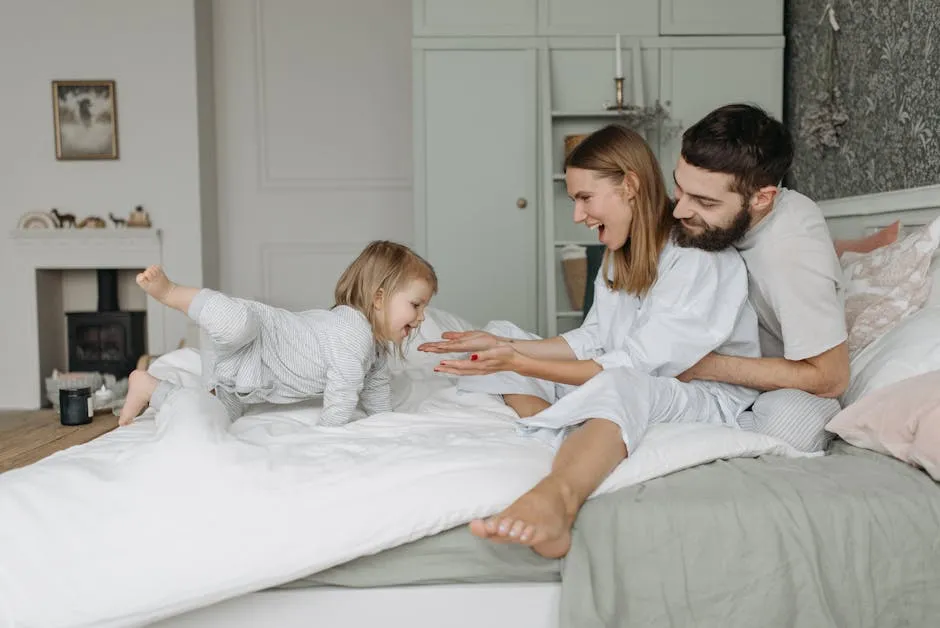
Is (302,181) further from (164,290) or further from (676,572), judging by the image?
(676,572)

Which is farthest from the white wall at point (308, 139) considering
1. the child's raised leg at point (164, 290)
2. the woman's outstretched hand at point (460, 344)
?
the child's raised leg at point (164, 290)

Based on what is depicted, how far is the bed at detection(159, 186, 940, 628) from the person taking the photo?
4.74 feet

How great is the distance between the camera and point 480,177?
163 inches

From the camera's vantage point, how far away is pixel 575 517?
147 cm

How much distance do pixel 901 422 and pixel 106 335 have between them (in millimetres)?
4435

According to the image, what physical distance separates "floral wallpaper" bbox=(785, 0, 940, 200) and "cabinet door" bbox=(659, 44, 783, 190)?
0.11 meters

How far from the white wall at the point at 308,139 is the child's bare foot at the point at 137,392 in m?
2.84

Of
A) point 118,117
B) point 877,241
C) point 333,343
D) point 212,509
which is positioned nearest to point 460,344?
point 333,343

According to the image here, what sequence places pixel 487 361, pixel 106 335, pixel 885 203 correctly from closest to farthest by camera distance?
pixel 487 361 < pixel 885 203 < pixel 106 335

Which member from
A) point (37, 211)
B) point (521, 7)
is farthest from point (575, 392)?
point (37, 211)

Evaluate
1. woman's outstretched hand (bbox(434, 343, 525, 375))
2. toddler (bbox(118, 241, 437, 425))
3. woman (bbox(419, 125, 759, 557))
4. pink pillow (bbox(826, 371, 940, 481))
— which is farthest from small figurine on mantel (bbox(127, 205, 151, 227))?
pink pillow (bbox(826, 371, 940, 481))

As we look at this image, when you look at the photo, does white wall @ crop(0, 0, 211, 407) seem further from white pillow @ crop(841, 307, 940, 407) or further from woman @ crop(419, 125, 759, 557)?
white pillow @ crop(841, 307, 940, 407)

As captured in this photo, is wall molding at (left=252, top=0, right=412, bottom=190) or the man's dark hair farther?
wall molding at (left=252, top=0, right=412, bottom=190)

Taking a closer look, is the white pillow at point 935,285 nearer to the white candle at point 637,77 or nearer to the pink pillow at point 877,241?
the pink pillow at point 877,241
